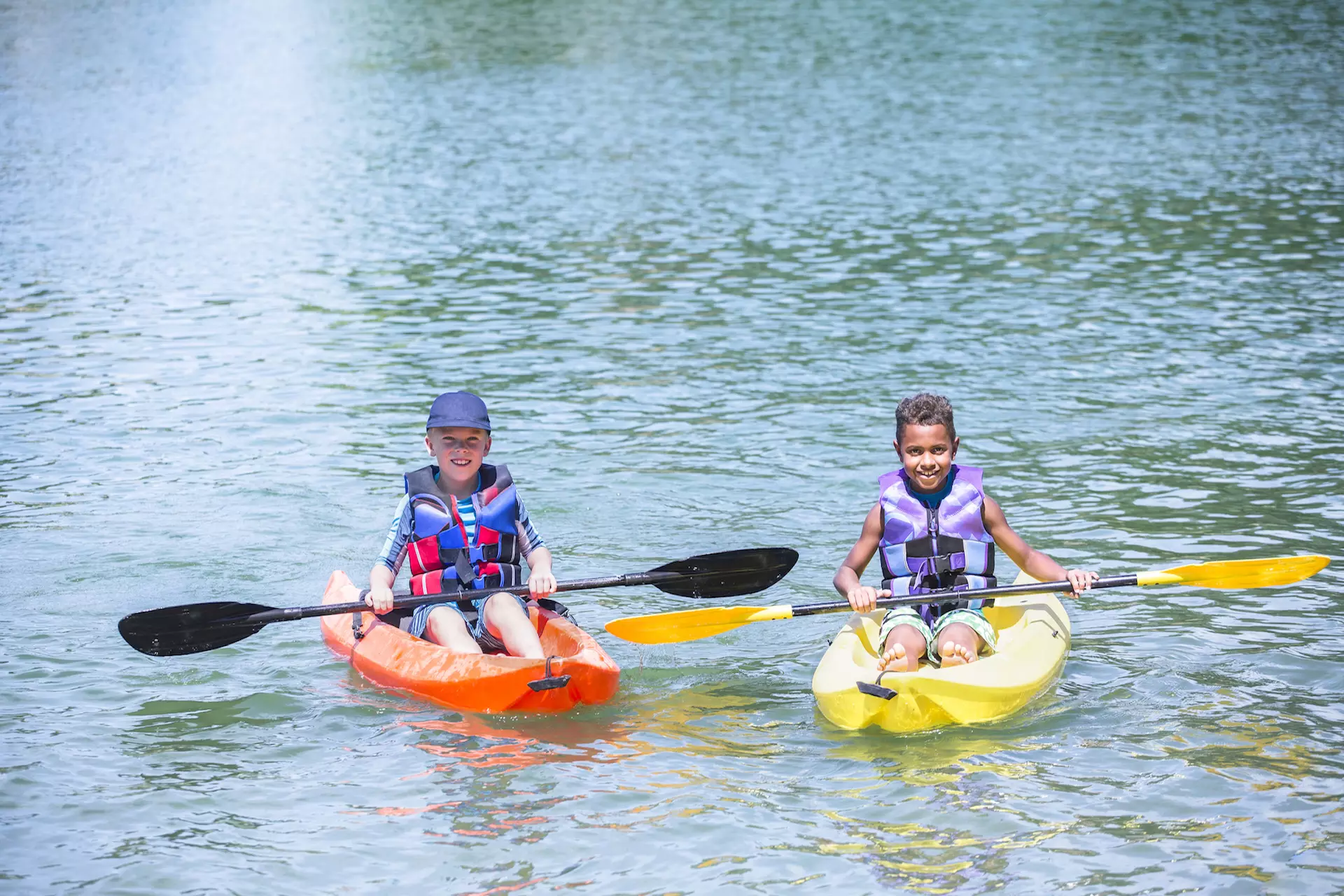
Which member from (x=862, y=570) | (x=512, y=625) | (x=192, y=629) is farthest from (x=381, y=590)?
(x=862, y=570)

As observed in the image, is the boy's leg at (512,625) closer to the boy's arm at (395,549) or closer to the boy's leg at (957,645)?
the boy's arm at (395,549)

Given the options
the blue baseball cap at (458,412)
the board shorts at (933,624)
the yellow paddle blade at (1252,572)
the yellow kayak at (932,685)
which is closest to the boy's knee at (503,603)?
the blue baseball cap at (458,412)

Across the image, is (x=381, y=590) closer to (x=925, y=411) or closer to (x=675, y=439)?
(x=925, y=411)

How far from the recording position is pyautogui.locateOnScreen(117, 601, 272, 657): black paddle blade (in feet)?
22.1

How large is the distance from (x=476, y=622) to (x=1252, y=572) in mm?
3271

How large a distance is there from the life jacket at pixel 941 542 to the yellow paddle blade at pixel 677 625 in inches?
22.0

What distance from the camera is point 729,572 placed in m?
7.09

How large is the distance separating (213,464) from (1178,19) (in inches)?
1152

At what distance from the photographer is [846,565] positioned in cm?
644

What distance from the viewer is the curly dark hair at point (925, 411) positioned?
6324 millimetres

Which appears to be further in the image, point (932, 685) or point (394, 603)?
point (394, 603)

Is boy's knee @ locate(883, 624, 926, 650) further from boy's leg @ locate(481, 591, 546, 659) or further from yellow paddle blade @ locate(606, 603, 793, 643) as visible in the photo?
boy's leg @ locate(481, 591, 546, 659)

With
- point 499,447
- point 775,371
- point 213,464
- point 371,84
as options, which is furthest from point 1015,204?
point 371,84

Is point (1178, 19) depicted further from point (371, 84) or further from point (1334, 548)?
point (1334, 548)
